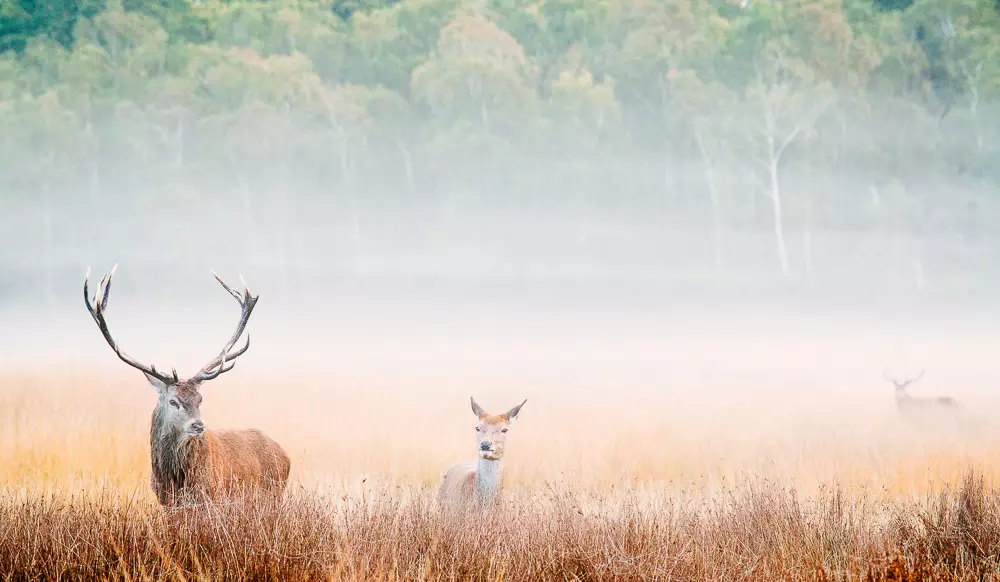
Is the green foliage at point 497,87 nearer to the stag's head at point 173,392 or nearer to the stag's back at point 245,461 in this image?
the stag's back at point 245,461

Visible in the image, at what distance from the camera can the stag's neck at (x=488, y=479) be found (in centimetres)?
746

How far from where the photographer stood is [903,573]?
5.27 meters

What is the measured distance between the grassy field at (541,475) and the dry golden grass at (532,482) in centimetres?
3

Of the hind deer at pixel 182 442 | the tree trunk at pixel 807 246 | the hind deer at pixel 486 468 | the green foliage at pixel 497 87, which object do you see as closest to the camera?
the hind deer at pixel 182 442

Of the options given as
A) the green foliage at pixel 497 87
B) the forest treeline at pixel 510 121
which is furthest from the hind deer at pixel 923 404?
the forest treeline at pixel 510 121

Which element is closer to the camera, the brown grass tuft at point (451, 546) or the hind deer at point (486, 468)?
the brown grass tuft at point (451, 546)

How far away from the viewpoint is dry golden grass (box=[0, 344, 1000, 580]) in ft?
18.2

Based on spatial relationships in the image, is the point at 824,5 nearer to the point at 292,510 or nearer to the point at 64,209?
the point at 64,209

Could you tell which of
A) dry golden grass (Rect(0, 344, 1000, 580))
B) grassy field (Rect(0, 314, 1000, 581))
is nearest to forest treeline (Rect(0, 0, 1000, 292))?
grassy field (Rect(0, 314, 1000, 581))

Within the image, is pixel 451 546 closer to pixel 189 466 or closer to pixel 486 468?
pixel 486 468

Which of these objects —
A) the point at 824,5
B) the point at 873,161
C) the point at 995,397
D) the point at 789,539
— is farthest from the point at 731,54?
the point at 789,539

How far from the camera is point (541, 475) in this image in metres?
10.6

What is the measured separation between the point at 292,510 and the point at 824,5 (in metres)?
38.9

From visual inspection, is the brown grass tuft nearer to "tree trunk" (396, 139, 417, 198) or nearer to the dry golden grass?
the dry golden grass
